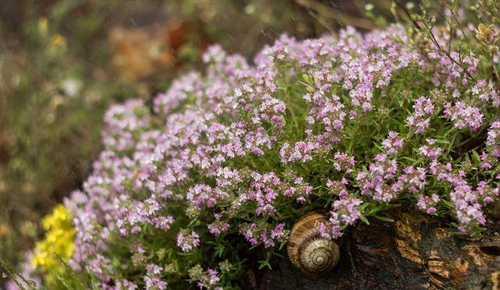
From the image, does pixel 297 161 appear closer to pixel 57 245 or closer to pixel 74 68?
pixel 57 245

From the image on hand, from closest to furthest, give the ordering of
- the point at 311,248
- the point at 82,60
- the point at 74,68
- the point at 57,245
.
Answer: the point at 311,248, the point at 57,245, the point at 74,68, the point at 82,60

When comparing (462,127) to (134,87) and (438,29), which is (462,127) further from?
(134,87)

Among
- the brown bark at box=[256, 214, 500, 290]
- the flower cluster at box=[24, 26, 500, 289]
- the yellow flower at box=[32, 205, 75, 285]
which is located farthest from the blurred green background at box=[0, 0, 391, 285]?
the brown bark at box=[256, 214, 500, 290]

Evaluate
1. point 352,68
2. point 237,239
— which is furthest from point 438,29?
point 237,239

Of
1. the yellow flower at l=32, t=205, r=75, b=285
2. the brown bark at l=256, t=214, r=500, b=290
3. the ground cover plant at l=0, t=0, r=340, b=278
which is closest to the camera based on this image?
the brown bark at l=256, t=214, r=500, b=290

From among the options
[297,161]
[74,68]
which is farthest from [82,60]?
[297,161]

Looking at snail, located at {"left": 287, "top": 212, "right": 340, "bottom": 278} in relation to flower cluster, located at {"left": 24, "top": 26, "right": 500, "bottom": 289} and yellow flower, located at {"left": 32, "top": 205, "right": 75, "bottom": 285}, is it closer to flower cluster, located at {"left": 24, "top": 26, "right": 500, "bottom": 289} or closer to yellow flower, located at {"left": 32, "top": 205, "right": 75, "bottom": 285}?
flower cluster, located at {"left": 24, "top": 26, "right": 500, "bottom": 289}
